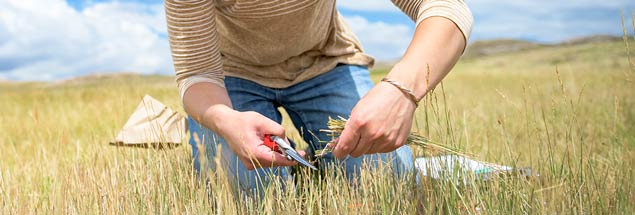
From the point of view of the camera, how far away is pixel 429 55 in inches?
64.3

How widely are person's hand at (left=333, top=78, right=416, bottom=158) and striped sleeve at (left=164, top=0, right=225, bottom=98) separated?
1.97ft

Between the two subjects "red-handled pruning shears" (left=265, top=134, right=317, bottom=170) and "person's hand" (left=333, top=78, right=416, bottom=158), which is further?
"red-handled pruning shears" (left=265, top=134, right=317, bottom=170)

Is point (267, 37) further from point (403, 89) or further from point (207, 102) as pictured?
point (403, 89)

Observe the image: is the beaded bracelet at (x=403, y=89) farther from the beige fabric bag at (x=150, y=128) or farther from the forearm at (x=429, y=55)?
the beige fabric bag at (x=150, y=128)

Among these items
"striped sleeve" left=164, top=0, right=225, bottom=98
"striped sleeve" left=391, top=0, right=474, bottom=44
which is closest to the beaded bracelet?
"striped sleeve" left=391, top=0, right=474, bottom=44

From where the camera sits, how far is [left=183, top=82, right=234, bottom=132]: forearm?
5.94ft

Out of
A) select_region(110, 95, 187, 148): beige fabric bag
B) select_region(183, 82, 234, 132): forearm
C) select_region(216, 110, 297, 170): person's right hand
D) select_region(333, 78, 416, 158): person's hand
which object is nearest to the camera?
select_region(333, 78, 416, 158): person's hand

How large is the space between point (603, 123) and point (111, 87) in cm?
568

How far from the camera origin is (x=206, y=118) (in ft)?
6.11

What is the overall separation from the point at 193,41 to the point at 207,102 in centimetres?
20

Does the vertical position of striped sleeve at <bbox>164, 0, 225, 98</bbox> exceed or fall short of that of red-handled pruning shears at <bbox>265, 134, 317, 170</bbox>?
it exceeds it

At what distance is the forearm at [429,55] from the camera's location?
158 cm

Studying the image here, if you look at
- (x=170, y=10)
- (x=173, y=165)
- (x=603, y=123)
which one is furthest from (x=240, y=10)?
(x=603, y=123)

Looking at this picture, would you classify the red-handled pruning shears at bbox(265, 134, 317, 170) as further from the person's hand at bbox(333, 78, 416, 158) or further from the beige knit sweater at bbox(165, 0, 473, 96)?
the beige knit sweater at bbox(165, 0, 473, 96)
